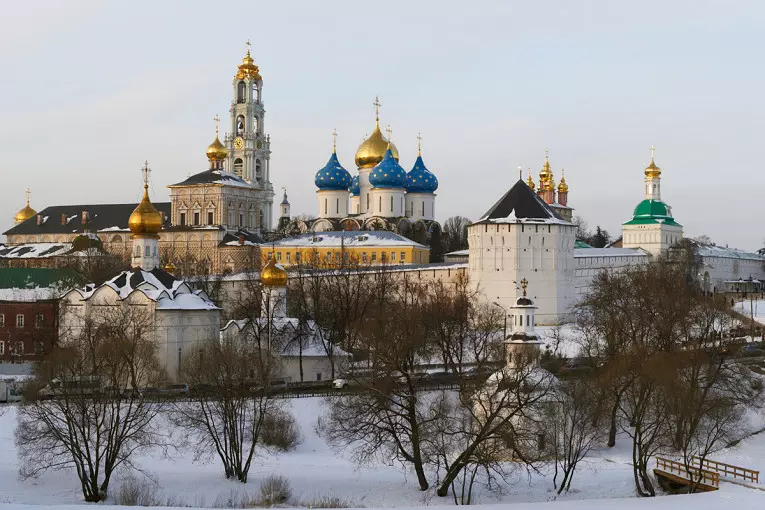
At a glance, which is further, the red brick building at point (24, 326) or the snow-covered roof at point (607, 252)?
the snow-covered roof at point (607, 252)

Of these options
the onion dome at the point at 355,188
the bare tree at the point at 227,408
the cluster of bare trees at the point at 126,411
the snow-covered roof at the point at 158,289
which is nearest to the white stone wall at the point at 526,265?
the snow-covered roof at the point at 158,289

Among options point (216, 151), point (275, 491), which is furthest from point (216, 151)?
point (275, 491)

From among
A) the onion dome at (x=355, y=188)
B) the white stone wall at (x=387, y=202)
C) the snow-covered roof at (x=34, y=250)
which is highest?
the onion dome at (x=355, y=188)

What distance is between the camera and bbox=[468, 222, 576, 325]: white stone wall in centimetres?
5138

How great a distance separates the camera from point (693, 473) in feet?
81.0

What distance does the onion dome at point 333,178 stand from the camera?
70.0 m

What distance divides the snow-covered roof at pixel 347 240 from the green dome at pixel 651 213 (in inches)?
641

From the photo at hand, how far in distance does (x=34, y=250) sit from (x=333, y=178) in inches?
680

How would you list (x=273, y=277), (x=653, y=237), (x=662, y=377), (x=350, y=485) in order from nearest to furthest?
(x=350, y=485) → (x=662, y=377) → (x=273, y=277) → (x=653, y=237)

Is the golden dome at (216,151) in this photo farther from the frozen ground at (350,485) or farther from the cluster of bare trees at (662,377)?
the frozen ground at (350,485)

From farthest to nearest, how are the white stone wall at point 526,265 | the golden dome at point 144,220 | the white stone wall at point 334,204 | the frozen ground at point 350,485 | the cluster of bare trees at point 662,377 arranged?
1. the white stone wall at point 334,204
2. the white stone wall at point 526,265
3. the golden dome at point 144,220
4. the cluster of bare trees at point 662,377
5. the frozen ground at point 350,485

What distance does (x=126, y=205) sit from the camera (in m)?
73.3

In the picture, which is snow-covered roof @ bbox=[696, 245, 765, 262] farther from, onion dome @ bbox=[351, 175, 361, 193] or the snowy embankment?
onion dome @ bbox=[351, 175, 361, 193]

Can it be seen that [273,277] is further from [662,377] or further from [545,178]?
[545,178]
